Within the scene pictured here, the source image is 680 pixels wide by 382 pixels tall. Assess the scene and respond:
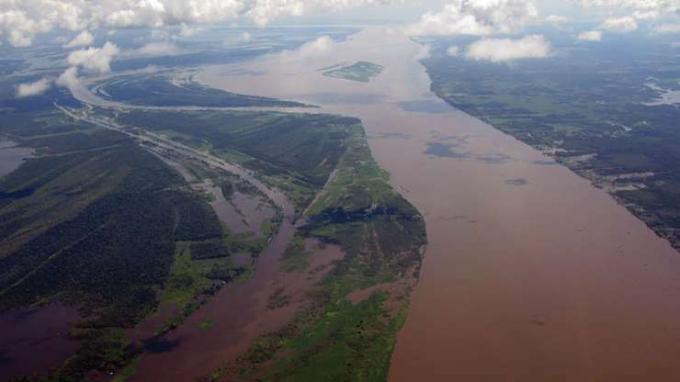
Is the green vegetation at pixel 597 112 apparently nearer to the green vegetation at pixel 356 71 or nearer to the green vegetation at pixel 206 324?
the green vegetation at pixel 356 71

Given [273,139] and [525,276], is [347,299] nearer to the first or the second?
[525,276]

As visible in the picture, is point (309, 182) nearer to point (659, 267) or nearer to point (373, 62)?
point (659, 267)

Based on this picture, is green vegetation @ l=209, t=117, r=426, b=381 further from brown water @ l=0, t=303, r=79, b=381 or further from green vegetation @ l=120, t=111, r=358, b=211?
brown water @ l=0, t=303, r=79, b=381

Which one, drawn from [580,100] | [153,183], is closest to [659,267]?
[153,183]

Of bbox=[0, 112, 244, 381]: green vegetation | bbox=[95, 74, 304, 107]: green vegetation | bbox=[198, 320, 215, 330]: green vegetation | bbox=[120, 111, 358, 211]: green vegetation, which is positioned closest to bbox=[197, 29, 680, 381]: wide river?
bbox=[120, 111, 358, 211]: green vegetation

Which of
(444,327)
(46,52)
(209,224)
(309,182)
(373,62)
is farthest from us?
(46,52)

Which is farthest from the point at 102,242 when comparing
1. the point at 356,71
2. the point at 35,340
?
the point at 356,71
